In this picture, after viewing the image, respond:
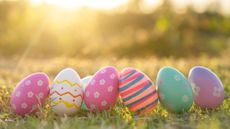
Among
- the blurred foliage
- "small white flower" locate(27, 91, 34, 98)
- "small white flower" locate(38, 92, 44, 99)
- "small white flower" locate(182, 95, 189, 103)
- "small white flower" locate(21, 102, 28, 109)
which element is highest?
the blurred foliage

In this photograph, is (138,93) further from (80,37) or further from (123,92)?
(80,37)

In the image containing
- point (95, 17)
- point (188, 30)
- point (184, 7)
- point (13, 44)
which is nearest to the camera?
point (13, 44)

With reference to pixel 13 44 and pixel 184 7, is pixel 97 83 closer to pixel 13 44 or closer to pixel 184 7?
pixel 13 44

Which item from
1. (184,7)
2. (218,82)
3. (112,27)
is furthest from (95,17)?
(218,82)

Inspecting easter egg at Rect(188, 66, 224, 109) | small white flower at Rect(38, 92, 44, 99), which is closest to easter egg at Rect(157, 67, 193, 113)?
easter egg at Rect(188, 66, 224, 109)

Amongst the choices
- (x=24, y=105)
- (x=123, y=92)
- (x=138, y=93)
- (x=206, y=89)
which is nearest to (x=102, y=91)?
(x=123, y=92)

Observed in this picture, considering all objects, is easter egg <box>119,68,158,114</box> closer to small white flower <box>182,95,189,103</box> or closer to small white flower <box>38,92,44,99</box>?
small white flower <box>182,95,189,103</box>

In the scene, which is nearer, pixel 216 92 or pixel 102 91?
pixel 102 91
